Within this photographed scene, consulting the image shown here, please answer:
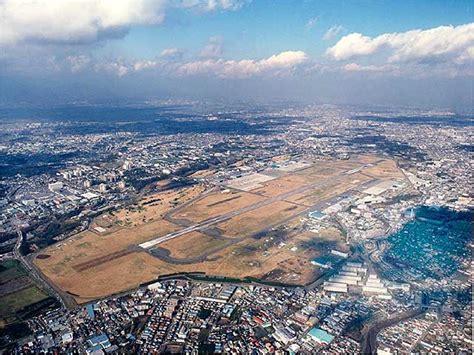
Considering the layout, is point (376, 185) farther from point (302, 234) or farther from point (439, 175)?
point (302, 234)

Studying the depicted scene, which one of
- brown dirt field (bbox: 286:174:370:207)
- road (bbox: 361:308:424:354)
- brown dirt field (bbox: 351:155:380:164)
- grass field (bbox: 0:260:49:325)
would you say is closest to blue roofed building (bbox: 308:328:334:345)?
road (bbox: 361:308:424:354)

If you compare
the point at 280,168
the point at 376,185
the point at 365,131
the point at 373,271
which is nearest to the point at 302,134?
the point at 365,131

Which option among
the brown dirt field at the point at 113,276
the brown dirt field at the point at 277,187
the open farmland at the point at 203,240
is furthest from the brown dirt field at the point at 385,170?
the brown dirt field at the point at 113,276

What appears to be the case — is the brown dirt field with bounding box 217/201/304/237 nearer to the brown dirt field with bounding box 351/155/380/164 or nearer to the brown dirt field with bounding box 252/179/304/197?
the brown dirt field with bounding box 252/179/304/197

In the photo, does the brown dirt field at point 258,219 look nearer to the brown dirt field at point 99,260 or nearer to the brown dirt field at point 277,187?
the brown dirt field at point 277,187

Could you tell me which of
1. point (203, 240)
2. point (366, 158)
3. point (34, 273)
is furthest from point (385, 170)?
point (34, 273)
